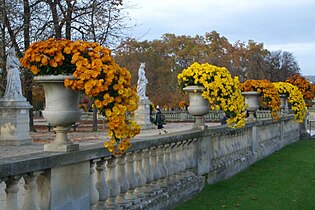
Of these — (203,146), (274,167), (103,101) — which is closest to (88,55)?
(103,101)

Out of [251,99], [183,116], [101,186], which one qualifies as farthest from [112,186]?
[183,116]

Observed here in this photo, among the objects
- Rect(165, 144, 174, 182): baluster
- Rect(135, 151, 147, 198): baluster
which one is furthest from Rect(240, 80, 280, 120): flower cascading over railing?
Rect(135, 151, 147, 198): baluster

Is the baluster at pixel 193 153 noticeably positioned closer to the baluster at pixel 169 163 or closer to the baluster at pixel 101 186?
the baluster at pixel 169 163

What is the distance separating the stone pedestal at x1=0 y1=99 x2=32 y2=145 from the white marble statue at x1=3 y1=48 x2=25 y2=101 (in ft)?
0.94

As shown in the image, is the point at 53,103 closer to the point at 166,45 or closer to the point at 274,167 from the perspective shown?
the point at 274,167

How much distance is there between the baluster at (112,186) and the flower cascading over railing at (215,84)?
11.5 ft

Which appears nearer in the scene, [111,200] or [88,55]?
[88,55]

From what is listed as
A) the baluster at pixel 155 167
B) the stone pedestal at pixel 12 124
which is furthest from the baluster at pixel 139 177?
the stone pedestal at pixel 12 124

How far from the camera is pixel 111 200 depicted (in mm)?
5168

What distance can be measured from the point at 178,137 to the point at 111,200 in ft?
7.36

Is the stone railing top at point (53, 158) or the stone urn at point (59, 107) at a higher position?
the stone urn at point (59, 107)

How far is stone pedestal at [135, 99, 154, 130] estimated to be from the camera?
31.2 meters

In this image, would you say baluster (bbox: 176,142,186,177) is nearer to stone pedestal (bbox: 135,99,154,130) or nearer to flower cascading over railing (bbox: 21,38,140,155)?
flower cascading over railing (bbox: 21,38,140,155)

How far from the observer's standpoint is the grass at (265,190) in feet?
23.4
